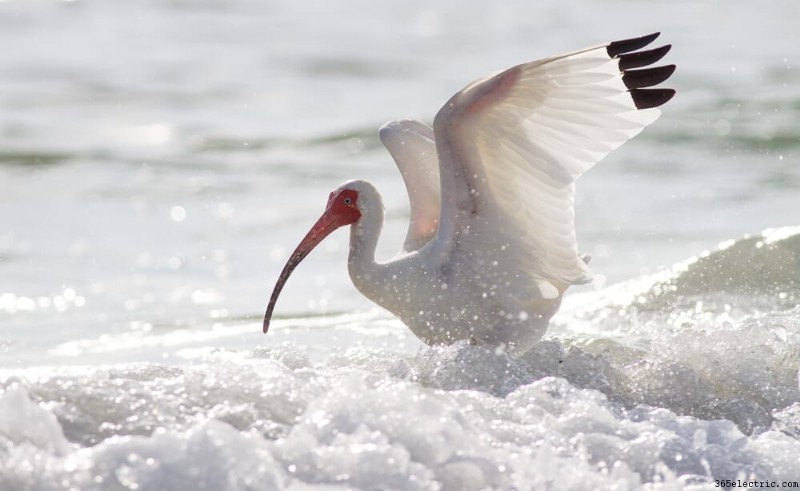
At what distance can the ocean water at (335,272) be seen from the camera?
724 centimetres

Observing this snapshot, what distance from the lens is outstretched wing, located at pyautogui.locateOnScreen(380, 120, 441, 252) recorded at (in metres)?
10.3

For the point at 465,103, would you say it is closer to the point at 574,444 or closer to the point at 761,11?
the point at 574,444

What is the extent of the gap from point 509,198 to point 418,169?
4.31 feet

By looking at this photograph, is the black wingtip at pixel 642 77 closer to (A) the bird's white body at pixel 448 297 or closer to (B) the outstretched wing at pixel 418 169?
(A) the bird's white body at pixel 448 297

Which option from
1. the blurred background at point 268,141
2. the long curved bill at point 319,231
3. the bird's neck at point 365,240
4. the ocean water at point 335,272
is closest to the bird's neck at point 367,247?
the bird's neck at point 365,240

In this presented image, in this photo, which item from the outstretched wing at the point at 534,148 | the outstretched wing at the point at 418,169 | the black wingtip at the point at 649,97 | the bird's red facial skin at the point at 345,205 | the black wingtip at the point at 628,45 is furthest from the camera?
the outstretched wing at the point at 418,169

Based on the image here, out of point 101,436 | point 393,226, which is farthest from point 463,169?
point 393,226

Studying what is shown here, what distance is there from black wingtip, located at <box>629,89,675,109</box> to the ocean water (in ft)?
5.68

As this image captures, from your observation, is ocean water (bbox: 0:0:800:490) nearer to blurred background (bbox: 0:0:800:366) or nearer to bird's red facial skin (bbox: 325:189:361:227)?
blurred background (bbox: 0:0:800:366)

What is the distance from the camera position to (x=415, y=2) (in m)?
39.3

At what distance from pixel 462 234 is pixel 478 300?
0.48 meters

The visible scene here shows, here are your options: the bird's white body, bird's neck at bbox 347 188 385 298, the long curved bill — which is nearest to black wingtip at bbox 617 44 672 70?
the bird's white body

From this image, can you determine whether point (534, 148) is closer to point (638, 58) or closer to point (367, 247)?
point (638, 58)

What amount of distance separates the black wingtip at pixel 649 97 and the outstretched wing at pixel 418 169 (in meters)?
1.92
